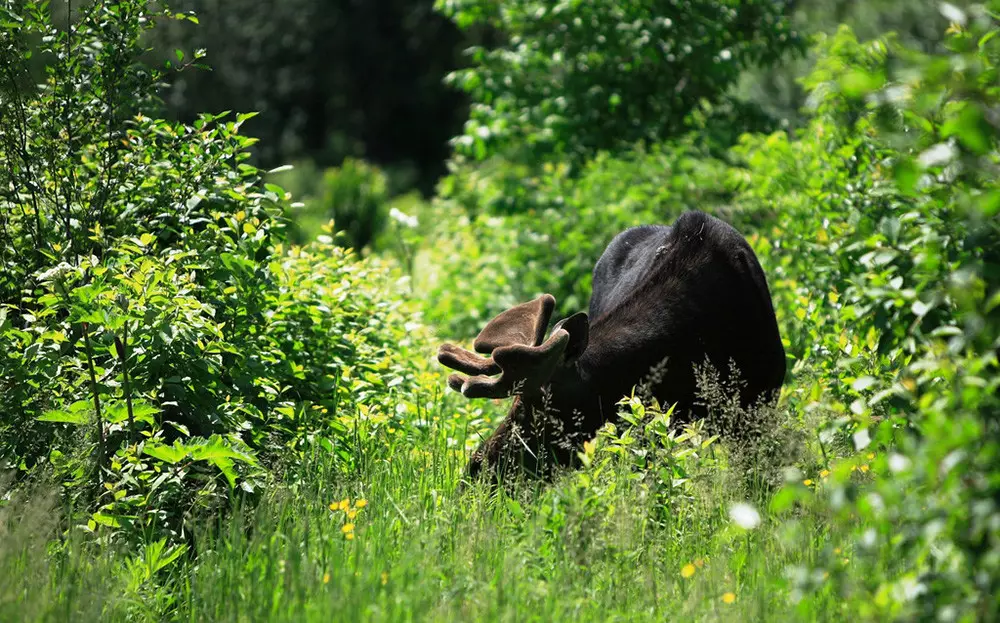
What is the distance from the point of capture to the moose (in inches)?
198

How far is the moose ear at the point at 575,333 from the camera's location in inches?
202

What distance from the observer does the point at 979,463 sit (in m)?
2.81

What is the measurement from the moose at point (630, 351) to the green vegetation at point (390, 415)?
20 centimetres

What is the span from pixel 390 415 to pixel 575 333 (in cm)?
151

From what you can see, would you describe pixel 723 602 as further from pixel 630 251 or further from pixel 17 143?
pixel 17 143

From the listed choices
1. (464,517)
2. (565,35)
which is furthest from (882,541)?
(565,35)

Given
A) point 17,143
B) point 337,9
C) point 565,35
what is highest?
point 17,143

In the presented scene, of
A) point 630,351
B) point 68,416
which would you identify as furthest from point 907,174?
point 68,416

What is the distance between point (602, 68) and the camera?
1195cm

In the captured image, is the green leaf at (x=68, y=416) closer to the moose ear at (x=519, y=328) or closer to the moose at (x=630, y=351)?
the moose at (x=630, y=351)

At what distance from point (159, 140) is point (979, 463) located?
5.11m

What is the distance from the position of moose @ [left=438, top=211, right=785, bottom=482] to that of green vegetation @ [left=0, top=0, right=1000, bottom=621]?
0.20 metres

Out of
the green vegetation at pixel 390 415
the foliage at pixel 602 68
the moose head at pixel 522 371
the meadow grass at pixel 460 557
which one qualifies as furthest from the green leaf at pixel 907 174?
the foliage at pixel 602 68

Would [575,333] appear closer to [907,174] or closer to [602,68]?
[907,174]
